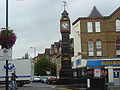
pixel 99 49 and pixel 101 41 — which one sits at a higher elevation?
pixel 101 41

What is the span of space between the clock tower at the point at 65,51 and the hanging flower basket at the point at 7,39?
67.7 ft

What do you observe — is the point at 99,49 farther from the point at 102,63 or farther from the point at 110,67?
the point at 110,67

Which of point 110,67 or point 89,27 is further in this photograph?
point 89,27

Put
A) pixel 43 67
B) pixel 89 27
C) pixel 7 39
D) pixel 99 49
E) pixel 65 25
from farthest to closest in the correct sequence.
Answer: pixel 43 67, pixel 89 27, pixel 99 49, pixel 65 25, pixel 7 39

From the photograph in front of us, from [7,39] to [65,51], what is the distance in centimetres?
2157

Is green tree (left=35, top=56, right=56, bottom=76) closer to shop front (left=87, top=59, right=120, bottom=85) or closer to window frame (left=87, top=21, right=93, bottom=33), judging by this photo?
window frame (left=87, top=21, right=93, bottom=33)

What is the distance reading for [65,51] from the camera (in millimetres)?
39562

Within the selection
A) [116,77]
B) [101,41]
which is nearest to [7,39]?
[101,41]

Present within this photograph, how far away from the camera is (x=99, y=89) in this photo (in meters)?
23.1

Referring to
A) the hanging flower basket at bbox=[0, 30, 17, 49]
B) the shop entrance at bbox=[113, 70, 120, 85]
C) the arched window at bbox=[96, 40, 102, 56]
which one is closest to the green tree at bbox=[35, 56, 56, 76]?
the arched window at bbox=[96, 40, 102, 56]

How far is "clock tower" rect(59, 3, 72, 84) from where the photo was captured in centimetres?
3947

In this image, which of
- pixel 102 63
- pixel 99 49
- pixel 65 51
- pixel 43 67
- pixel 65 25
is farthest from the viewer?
pixel 43 67

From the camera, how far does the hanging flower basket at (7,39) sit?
720 inches

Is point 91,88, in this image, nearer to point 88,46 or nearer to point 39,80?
point 88,46
